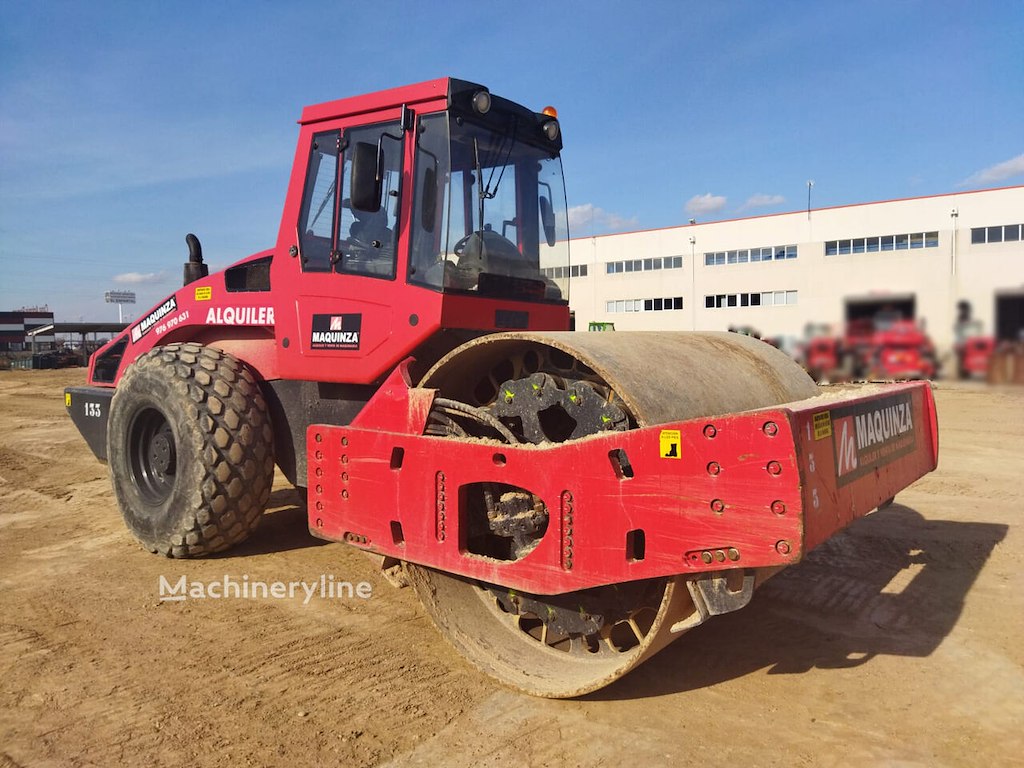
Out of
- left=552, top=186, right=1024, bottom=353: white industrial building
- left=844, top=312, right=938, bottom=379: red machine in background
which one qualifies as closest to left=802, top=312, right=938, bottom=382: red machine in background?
left=844, top=312, right=938, bottom=379: red machine in background

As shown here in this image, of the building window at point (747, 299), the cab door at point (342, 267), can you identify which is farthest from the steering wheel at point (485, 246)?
the building window at point (747, 299)

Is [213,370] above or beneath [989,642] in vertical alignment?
above

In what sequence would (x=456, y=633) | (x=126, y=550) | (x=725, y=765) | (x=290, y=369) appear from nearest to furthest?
(x=725, y=765), (x=456, y=633), (x=290, y=369), (x=126, y=550)

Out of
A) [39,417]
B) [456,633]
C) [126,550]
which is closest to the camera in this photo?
[456,633]

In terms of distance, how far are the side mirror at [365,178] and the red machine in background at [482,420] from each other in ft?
0.03

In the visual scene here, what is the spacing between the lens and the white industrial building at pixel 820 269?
45.6ft

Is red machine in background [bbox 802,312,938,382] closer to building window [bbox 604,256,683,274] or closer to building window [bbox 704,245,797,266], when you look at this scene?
building window [bbox 704,245,797,266]

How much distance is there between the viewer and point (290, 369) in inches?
171

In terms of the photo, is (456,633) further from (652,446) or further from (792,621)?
(792,621)

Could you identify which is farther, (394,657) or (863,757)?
(394,657)

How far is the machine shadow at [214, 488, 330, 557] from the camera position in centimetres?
505

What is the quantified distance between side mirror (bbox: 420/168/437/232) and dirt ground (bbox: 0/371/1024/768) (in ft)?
6.42

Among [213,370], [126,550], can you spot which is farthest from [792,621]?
[126,550]

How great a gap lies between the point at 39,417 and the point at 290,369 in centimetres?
1150
